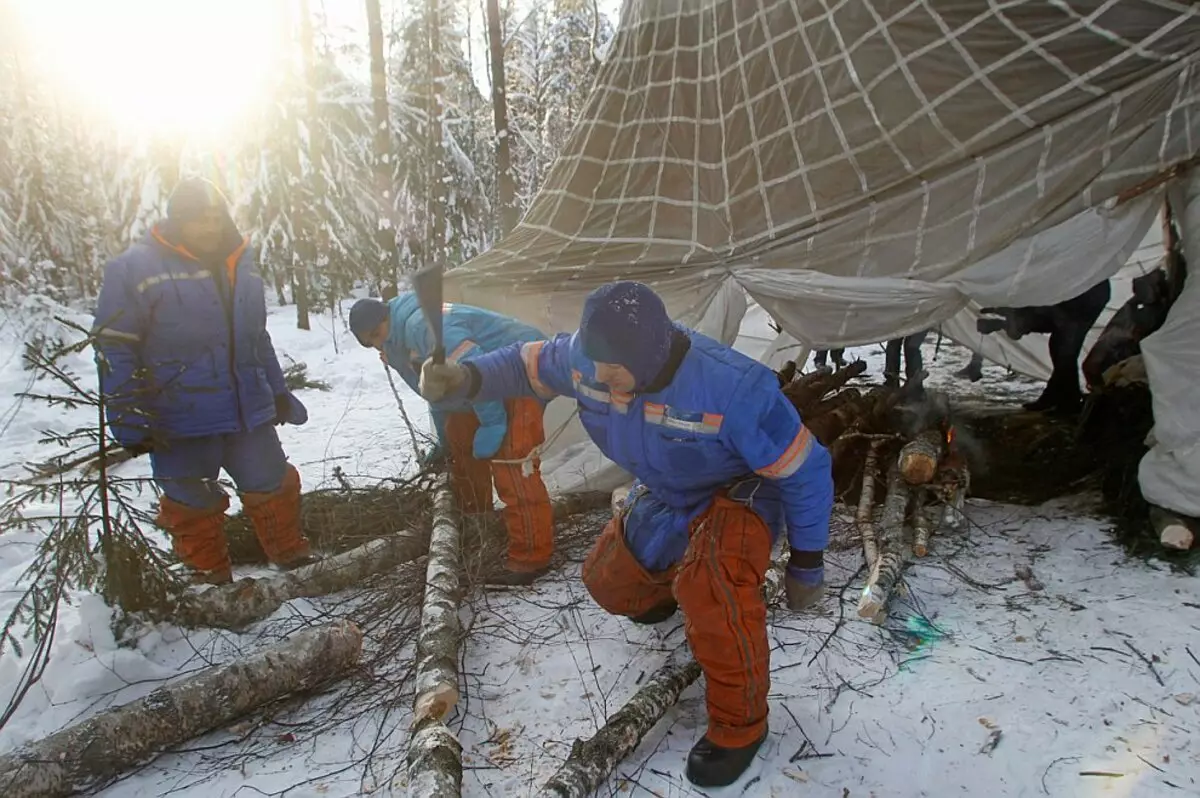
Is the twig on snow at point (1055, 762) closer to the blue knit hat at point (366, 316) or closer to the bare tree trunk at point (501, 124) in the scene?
the blue knit hat at point (366, 316)

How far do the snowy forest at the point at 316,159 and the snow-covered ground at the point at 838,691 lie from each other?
23.7 ft

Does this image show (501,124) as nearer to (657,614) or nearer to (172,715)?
(657,614)

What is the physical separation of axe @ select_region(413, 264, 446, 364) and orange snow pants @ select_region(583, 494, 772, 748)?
1166mm

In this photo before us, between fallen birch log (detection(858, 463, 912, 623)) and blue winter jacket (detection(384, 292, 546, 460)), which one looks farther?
blue winter jacket (detection(384, 292, 546, 460))

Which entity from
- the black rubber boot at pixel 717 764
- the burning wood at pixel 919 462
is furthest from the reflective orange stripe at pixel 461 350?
the burning wood at pixel 919 462

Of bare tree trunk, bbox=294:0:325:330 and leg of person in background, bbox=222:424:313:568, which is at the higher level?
bare tree trunk, bbox=294:0:325:330

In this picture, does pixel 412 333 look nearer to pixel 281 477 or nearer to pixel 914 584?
pixel 281 477

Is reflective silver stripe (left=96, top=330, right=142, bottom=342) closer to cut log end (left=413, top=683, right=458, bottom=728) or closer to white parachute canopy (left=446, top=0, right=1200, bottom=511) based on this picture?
cut log end (left=413, top=683, right=458, bottom=728)

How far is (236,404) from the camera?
3396 mm

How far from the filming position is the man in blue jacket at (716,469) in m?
2.15

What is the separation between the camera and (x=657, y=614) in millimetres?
3043

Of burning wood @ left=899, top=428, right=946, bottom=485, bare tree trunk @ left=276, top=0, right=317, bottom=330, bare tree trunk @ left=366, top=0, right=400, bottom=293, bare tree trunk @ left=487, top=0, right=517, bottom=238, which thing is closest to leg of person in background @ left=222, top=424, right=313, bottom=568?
burning wood @ left=899, top=428, right=946, bottom=485

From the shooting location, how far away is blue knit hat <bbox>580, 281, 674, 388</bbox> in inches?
83.3

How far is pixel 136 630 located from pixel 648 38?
5102 mm
